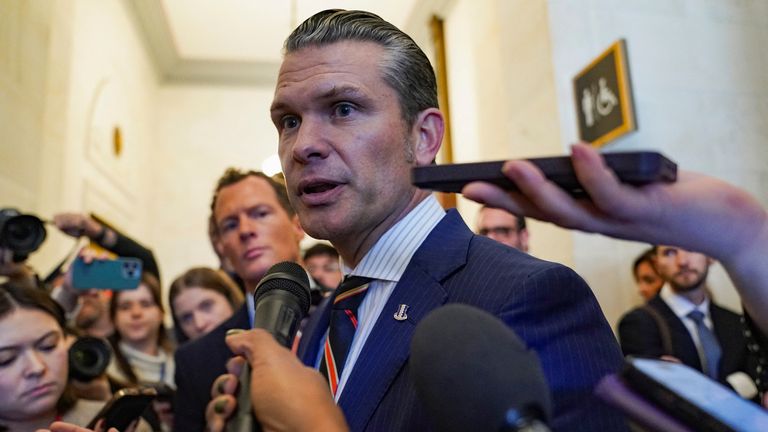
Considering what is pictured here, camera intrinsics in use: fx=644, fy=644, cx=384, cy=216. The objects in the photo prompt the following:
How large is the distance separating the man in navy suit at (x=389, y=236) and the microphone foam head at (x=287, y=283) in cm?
17

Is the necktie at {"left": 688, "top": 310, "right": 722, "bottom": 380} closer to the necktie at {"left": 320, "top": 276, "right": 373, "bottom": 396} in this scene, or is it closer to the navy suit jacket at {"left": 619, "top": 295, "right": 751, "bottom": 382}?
the navy suit jacket at {"left": 619, "top": 295, "right": 751, "bottom": 382}

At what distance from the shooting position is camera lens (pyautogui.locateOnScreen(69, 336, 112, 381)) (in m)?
2.03

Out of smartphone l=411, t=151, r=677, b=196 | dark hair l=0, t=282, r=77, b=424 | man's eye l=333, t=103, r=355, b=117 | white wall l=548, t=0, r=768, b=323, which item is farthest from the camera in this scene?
white wall l=548, t=0, r=768, b=323

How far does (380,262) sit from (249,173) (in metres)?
1.30

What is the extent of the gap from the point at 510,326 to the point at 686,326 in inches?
99.8

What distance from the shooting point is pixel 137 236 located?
7637mm

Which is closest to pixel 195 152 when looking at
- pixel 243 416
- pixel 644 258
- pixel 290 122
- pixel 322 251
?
pixel 322 251

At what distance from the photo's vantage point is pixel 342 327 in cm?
127

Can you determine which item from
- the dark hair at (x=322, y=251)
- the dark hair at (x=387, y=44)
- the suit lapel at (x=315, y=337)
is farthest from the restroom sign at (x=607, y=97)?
the suit lapel at (x=315, y=337)

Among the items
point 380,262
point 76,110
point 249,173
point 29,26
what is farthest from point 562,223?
point 76,110

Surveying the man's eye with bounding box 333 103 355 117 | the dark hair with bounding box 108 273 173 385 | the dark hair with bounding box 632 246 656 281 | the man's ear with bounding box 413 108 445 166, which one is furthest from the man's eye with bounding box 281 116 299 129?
the dark hair with bounding box 632 246 656 281

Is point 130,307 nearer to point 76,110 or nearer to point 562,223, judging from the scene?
point 76,110

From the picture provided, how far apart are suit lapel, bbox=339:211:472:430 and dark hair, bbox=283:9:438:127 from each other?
32cm

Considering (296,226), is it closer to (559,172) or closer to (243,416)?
(243,416)
